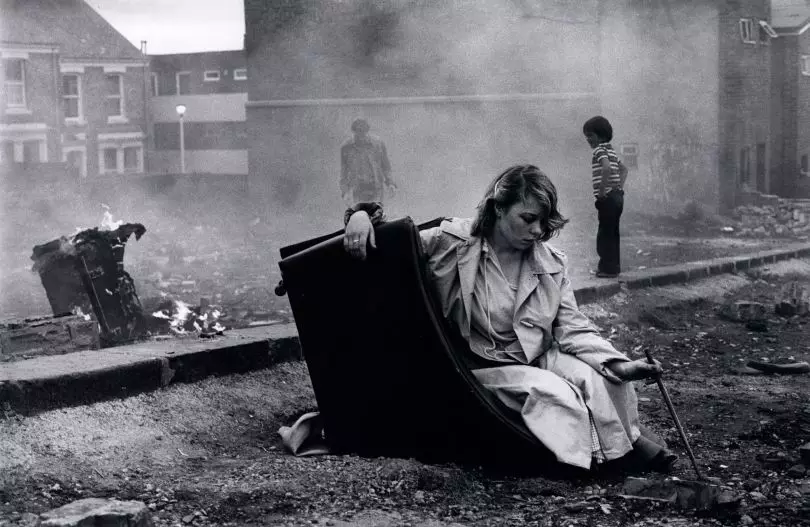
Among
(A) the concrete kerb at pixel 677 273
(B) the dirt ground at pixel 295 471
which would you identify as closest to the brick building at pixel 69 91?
(A) the concrete kerb at pixel 677 273

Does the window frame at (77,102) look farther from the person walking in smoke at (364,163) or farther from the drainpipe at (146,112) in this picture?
the person walking in smoke at (364,163)

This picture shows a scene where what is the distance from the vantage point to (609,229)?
30.8 feet

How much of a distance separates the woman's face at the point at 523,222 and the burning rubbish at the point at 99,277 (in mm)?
5095

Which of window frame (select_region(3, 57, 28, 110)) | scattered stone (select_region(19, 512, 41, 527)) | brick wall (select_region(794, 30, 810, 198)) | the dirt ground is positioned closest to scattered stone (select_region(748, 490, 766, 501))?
the dirt ground

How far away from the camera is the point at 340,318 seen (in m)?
4.09

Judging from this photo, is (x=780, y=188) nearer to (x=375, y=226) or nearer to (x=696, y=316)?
(x=696, y=316)

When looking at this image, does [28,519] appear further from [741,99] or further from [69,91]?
[69,91]

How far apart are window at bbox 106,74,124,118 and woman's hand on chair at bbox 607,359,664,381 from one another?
32.9 meters

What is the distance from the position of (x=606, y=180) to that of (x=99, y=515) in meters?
6.77

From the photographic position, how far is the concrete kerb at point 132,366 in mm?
4324

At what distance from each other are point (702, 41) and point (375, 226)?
61.0 feet

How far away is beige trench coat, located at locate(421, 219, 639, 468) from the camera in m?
3.88

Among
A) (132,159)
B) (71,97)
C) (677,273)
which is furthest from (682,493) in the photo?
(132,159)

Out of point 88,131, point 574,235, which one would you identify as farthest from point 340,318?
point 88,131
